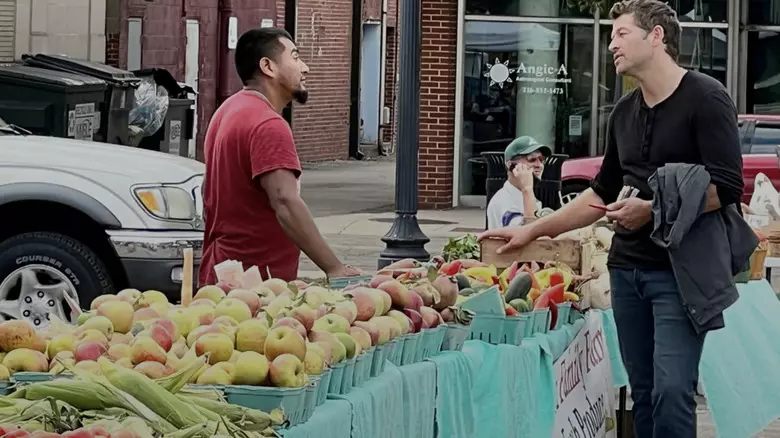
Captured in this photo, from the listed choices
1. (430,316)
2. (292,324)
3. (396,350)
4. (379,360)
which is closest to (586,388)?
(430,316)

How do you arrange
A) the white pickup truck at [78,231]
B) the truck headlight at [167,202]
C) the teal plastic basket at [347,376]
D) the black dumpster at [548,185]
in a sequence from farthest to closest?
the black dumpster at [548,185], the truck headlight at [167,202], the white pickup truck at [78,231], the teal plastic basket at [347,376]

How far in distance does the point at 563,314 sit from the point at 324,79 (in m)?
25.1

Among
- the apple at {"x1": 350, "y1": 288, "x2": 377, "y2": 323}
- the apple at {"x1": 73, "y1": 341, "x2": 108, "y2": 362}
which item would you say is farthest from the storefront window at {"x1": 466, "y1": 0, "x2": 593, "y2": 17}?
the apple at {"x1": 73, "y1": 341, "x2": 108, "y2": 362}

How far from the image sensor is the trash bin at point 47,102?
1478 centimetres

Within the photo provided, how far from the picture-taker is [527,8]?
2162 centimetres

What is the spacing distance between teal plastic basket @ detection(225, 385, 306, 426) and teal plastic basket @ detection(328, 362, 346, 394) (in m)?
0.50

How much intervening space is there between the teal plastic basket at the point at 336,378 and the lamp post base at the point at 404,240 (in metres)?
8.36

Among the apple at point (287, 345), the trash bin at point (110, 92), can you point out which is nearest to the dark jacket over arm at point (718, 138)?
the apple at point (287, 345)

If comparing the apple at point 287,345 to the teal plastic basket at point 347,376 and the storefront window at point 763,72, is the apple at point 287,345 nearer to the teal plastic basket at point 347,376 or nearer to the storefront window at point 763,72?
the teal plastic basket at point 347,376

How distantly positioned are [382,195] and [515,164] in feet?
48.5

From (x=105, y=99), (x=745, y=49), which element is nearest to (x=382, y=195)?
(x=745, y=49)

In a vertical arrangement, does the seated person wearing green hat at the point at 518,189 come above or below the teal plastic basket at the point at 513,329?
above

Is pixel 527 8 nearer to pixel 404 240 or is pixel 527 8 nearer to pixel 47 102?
pixel 47 102

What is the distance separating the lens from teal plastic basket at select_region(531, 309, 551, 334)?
6.66 metres
